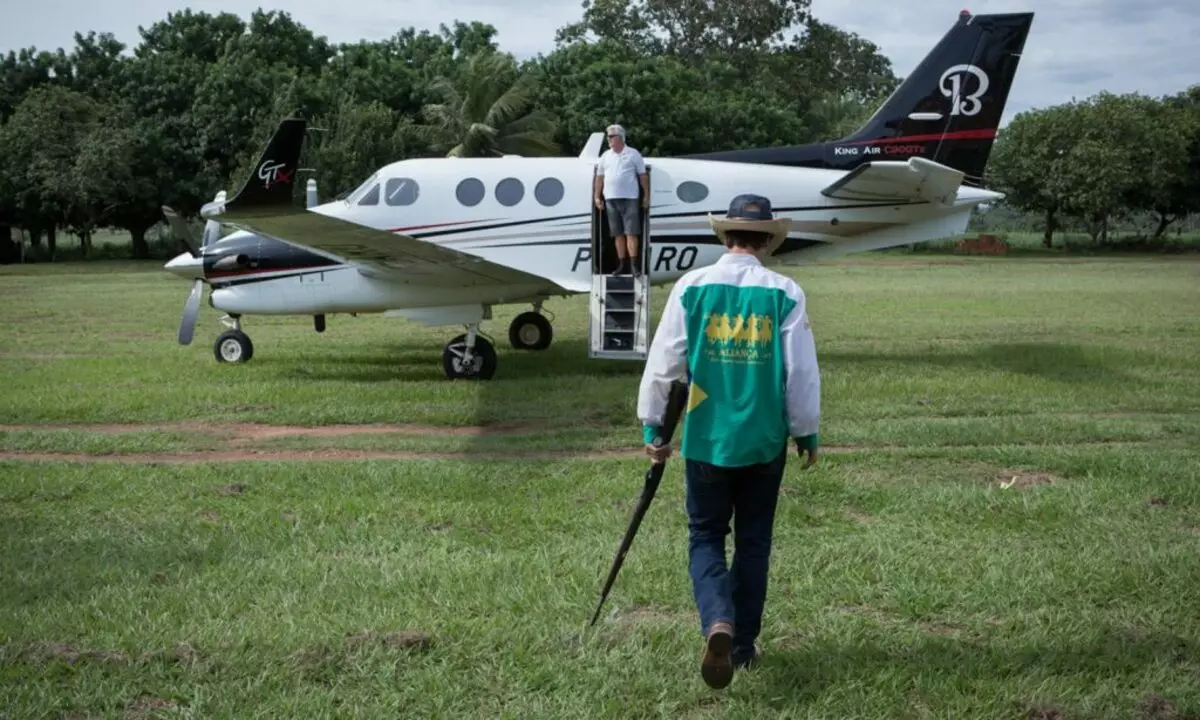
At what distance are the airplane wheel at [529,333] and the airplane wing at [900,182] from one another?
4766 mm

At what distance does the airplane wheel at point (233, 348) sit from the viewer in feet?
51.1

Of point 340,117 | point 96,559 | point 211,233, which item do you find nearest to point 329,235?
point 211,233

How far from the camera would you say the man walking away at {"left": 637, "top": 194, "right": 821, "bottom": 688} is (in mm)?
4664

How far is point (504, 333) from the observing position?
2017cm

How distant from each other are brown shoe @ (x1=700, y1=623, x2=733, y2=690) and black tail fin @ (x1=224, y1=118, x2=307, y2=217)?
7167mm

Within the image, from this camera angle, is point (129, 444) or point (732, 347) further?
point (129, 444)

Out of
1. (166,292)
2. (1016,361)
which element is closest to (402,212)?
(1016,361)

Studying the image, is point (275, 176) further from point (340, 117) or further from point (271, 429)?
point (340, 117)

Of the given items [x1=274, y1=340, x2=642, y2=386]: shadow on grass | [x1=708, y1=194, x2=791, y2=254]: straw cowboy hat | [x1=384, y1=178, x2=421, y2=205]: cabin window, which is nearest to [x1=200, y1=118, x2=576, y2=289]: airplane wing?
[x1=384, y1=178, x2=421, y2=205]: cabin window

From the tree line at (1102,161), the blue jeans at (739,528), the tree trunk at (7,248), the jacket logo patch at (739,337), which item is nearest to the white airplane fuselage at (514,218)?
the blue jeans at (739,528)

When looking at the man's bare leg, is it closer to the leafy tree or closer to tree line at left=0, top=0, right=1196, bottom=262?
tree line at left=0, top=0, right=1196, bottom=262

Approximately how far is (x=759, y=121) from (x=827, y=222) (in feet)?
146

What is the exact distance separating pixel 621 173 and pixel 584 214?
1.32 meters

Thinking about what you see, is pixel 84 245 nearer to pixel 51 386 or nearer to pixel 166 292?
pixel 166 292
